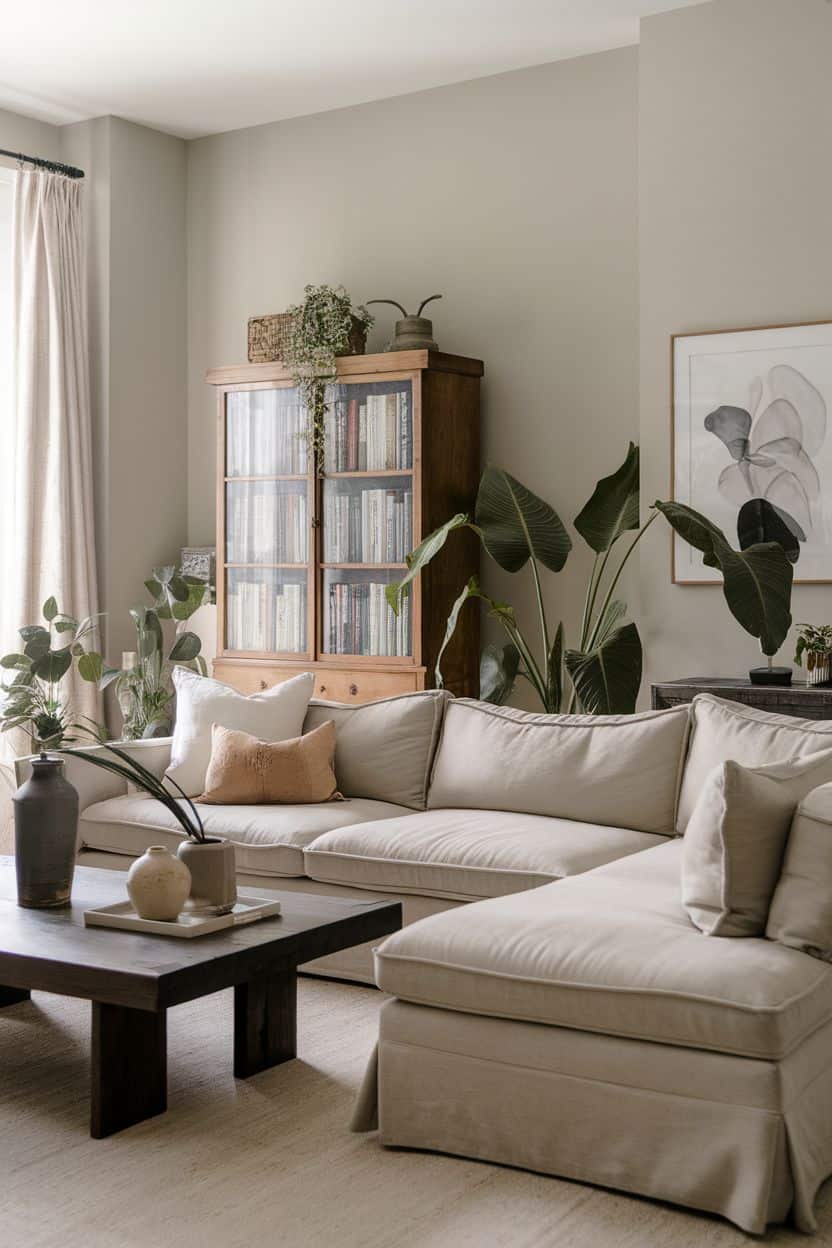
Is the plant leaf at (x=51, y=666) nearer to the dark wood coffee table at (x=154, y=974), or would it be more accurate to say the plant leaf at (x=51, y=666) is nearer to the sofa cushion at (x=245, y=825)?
the sofa cushion at (x=245, y=825)

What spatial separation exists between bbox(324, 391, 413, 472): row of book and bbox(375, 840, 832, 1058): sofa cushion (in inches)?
108

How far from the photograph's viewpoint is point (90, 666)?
218 inches

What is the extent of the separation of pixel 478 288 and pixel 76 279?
5.72ft

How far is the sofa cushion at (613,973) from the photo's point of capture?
2381 millimetres

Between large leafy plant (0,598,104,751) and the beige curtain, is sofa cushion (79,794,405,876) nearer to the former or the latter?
large leafy plant (0,598,104,751)

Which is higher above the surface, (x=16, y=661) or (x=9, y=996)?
(x=16, y=661)

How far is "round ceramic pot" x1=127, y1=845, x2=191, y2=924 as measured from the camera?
9.67ft

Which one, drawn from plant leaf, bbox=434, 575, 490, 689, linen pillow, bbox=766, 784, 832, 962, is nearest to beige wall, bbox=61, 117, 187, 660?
plant leaf, bbox=434, 575, 490, 689

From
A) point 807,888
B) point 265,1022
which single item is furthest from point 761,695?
point 265,1022

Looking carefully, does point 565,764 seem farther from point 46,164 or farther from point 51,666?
point 46,164

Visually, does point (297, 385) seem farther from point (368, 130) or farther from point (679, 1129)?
point (679, 1129)

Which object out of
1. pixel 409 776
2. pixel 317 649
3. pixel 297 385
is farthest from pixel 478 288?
pixel 409 776

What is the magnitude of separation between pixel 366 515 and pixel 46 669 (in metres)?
1.37

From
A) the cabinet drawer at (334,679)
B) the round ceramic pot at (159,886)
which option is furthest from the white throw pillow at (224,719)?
the round ceramic pot at (159,886)
